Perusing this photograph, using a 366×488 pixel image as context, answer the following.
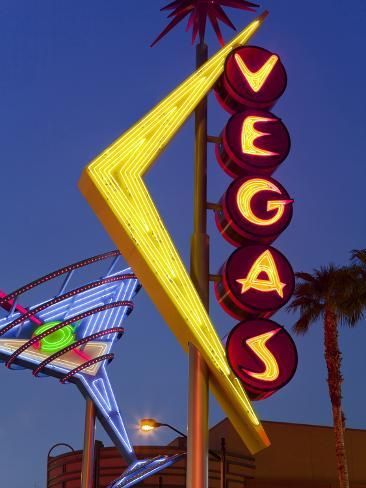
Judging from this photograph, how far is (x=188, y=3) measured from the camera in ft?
48.8

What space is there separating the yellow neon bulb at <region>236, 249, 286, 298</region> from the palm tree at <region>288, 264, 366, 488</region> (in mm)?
14530

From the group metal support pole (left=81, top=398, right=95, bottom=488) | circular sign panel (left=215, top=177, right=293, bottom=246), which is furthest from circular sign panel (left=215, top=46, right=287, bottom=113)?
metal support pole (left=81, top=398, right=95, bottom=488)

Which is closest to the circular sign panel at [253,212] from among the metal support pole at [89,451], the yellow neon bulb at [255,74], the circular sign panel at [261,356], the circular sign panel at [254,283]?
the circular sign panel at [254,283]

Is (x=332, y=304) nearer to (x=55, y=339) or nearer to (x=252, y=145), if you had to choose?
(x=55, y=339)

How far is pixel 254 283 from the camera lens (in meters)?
11.9

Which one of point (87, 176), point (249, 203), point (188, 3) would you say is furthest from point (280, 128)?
point (87, 176)

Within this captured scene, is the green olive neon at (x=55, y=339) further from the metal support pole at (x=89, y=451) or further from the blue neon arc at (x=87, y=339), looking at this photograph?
the metal support pole at (x=89, y=451)

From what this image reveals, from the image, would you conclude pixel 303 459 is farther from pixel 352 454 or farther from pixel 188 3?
pixel 188 3

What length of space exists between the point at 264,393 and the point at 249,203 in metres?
3.08

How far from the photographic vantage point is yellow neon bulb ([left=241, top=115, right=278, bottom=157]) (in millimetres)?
13125

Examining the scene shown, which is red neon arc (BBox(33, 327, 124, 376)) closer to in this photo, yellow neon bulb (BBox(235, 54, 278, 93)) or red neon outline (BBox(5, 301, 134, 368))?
red neon outline (BBox(5, 301, 134, 368))

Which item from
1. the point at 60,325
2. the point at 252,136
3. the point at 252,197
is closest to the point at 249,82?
the point at 252,136

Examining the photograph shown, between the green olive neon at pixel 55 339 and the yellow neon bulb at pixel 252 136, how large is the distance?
1491 cm

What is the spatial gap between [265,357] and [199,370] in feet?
3.36
